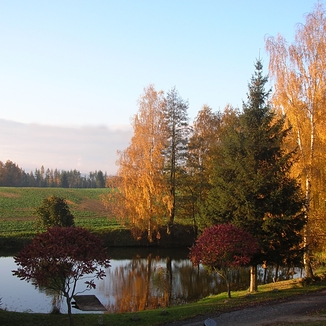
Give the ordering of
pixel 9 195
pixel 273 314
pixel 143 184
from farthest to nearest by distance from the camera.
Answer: pixel 9 195 < pixel 143 184 < pixel 273 314

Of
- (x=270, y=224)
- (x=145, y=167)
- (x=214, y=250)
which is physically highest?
(x=145, y=167)

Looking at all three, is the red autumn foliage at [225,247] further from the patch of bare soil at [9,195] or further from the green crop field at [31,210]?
the patch of bare soil at [9,195]

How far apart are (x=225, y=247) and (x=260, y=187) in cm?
414

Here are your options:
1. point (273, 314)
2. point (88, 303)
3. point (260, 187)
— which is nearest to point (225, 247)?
point (273, 314)

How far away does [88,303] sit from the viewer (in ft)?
60.6

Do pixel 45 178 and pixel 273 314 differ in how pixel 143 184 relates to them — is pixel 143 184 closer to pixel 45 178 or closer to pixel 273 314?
pixel 273 314

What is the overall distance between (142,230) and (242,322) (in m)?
26.1

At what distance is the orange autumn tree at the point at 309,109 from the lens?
19500 mm

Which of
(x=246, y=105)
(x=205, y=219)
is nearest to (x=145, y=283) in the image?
(x=205, y=219)

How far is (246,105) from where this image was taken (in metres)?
20.3

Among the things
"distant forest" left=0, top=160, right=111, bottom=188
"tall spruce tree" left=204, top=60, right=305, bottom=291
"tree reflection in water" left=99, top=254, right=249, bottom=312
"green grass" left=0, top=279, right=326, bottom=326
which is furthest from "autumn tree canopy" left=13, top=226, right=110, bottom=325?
"distant forest" left=0, top=160, right=111, bottom=188

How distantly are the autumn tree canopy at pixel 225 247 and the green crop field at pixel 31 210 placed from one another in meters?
23.2

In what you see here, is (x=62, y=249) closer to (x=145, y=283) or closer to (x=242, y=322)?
(x=242, y=322)

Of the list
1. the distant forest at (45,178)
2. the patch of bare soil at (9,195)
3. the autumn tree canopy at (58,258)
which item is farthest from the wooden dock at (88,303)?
the distant forest at (45,178)
